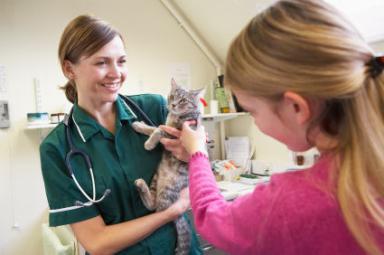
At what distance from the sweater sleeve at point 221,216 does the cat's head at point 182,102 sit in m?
0.51

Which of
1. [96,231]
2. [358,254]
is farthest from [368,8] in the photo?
[96,231]

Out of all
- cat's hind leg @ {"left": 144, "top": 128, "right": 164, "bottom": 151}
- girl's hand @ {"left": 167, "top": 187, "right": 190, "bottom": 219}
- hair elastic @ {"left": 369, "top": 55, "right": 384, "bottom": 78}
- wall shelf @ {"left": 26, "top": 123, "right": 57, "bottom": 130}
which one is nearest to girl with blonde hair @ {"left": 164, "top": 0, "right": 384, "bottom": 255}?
hair elastic @ {"left": 369, "top": 55, "right": 384, "bottom": 78}

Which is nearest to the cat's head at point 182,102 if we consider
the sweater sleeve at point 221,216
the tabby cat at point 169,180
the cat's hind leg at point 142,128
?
the tabby cat at point 169,180

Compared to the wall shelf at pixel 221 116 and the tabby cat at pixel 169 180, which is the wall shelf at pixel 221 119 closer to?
the wall shelf at pixel 221 116

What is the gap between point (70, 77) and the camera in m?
1.07

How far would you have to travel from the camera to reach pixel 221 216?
2.20ft

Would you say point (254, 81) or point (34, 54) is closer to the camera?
point (254, 81)

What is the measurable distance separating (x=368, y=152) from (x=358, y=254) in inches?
7.3

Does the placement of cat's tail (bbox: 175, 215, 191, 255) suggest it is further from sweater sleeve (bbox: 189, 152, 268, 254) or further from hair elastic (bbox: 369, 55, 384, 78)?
hair elastic (bbox: 369, 55, 384, 78)

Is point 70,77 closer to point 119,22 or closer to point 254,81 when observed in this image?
point 254,81

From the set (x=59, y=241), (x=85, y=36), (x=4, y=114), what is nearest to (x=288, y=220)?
(x=85, y=36)

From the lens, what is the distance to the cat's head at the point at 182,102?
1279 mm

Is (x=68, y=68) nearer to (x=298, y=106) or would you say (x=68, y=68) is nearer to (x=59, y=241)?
(x=298, y=106)

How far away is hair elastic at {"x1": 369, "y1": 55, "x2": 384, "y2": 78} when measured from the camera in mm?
588
